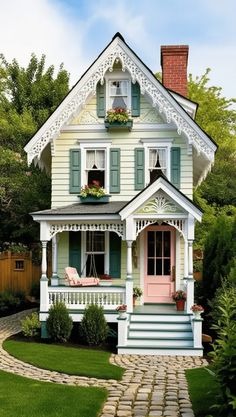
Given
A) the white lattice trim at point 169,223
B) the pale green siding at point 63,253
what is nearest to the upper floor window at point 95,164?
the pale green siding at point 63,253

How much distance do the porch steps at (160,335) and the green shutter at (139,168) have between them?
4523 millimetres

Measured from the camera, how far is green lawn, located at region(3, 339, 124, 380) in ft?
36.3

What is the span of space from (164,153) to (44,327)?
689cm

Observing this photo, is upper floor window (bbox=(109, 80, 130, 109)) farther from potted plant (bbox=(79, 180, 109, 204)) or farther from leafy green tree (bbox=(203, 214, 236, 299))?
leafy green tree (bbox=(203, 214, 236, 299))

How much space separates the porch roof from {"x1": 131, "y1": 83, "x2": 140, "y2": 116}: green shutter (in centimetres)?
308

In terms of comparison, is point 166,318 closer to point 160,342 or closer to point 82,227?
point 160,342

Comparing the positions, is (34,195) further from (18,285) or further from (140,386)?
(140,386)

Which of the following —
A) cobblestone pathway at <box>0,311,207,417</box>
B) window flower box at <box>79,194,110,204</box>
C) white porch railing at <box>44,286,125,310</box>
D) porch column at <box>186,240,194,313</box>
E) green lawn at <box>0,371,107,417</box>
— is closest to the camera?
green lawn at <box>0,371,107,417</box>

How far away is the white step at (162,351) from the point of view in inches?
547

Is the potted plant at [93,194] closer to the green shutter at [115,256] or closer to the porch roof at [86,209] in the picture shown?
the porch roof at [86,209]

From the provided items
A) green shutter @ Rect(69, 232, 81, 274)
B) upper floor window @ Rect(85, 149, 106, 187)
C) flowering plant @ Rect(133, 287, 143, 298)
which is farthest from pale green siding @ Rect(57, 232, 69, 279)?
flowering plant @ Rect(133, 287, 143, 298)

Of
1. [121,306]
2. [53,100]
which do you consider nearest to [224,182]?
[53,100]

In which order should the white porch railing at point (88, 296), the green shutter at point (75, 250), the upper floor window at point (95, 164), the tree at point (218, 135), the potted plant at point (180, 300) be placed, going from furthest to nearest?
the tree at point (218, 135)
the upper floor window at point (95, 164)
the green shutter at point (75, 250)
the potted plant at point (180, 300)
the white porch railing at point (88, 296)

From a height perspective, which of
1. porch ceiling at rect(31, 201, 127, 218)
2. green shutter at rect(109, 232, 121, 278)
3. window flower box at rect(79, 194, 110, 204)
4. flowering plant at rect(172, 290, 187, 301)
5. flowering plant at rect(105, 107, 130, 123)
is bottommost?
flowering plant at rect(172, 290, 187, 301)
